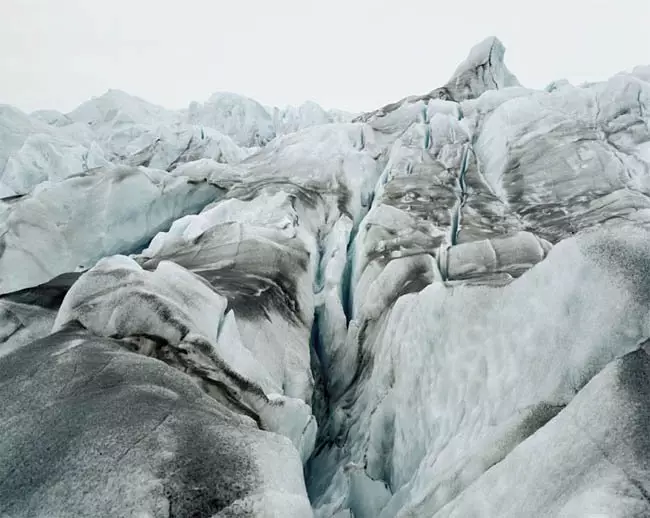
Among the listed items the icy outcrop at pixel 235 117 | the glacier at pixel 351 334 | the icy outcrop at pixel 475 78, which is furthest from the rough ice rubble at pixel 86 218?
the icy outcrop at pixel 235 117

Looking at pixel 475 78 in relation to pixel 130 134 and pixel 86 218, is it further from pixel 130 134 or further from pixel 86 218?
pixel 130 134

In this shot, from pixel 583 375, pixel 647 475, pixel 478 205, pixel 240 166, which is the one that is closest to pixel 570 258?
pixel 583 375

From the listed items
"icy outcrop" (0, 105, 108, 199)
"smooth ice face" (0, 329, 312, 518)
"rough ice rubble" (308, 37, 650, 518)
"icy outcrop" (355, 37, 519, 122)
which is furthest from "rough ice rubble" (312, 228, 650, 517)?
"icy outcrop" (0, 105, 108, 199)

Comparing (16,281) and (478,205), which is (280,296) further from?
(16,281)

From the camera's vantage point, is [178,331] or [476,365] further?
[476,365]

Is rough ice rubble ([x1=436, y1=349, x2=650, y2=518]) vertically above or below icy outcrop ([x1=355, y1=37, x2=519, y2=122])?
below

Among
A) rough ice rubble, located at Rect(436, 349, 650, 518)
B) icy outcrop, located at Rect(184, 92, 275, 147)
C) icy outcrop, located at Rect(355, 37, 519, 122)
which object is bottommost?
icy outcrop, located at Rect(184, 92, 275, 147)

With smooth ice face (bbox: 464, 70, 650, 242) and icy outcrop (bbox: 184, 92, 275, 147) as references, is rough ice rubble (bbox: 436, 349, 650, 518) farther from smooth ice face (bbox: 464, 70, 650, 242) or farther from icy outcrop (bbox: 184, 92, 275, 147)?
icy outcrop (bbox: 184, 92, 275, 147)

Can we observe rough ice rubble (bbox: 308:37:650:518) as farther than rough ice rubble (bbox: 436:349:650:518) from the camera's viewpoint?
Yes

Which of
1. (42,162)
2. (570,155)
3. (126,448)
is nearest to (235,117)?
(42,162)
